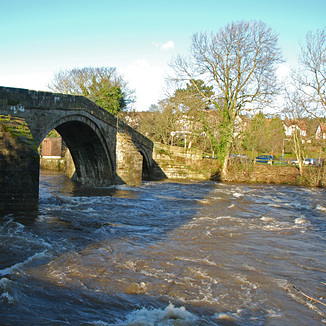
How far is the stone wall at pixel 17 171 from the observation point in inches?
329

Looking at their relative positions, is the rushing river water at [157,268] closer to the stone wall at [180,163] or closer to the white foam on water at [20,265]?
the white foam on water at [20,265]

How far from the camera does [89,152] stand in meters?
16.4

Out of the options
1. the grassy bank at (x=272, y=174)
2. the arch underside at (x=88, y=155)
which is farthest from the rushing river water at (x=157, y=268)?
the grassy bank at (x=272, y=174)

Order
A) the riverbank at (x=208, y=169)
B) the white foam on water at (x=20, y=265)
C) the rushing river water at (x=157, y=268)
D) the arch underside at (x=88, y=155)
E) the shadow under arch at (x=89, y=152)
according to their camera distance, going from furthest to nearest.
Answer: the riverbank at (x=208, y=169)
the arch underside at (x=88, y=155)
the shadow under arch at (x=89, y=152)
the white foam on water at (x=20, y=265)
the rushing river water at (x=157, y=268)

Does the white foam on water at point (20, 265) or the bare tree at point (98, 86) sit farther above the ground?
the bare tree at point (98, 86)

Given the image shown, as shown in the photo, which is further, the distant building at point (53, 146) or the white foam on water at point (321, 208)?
the distant building at point (53, 146)

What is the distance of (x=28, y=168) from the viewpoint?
27.9 feet

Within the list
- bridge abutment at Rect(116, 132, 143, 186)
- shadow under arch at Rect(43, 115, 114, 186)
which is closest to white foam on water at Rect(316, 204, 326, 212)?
bridge abutment at Rect(116, 132, 143, 186)

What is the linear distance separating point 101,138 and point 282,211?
8478mm

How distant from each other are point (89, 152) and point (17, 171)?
807 cm

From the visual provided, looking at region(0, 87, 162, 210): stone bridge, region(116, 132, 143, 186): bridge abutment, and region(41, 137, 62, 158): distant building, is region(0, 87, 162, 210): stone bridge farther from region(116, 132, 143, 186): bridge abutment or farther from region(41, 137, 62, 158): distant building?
region(41, 137, 62, 158): distant building

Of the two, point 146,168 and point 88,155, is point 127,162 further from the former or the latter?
point 146,168

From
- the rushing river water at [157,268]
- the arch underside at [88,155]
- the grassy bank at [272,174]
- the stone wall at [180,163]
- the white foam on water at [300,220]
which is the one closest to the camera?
the rushing river water at [157,268]

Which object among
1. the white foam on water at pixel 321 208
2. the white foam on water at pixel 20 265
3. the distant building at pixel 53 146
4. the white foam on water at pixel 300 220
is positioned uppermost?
the distant building at pixel 53 146
